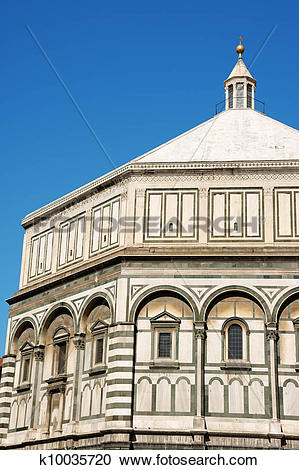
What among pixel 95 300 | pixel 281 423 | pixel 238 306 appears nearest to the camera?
pixel 281 423

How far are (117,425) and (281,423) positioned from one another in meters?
5.75

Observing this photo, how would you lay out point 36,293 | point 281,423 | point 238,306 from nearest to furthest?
point 281,423 → point 238,306 → point 36,293

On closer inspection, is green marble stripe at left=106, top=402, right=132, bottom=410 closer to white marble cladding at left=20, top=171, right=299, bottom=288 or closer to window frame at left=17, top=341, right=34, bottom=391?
white marble cladding at left=20, top=171, right=299, bottom=288

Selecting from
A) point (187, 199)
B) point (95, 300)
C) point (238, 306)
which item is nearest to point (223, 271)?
point (238, 306)

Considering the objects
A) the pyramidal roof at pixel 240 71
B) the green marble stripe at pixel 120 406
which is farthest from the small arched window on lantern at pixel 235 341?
the pyramidal roof at pixel 240 71

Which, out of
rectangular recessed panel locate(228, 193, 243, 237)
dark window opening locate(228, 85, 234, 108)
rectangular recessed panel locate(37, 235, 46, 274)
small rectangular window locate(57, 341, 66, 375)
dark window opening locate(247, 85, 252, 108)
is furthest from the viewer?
dark window opening locate(228, 85, 234, 108)

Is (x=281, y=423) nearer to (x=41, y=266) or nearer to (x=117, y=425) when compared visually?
(x=117, y=425)

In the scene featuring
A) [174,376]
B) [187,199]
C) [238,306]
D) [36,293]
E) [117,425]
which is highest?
[187,199]

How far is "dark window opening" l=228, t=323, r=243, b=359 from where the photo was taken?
27578 mm

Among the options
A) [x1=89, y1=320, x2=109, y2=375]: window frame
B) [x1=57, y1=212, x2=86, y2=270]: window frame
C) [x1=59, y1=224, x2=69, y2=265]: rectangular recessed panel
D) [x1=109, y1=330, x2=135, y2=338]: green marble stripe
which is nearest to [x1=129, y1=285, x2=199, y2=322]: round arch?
[x1=109, y1=330, x2=135, y2=338]: green marble stripe

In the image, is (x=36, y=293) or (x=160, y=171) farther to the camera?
(x=36, y=293)

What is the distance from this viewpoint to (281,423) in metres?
26.3

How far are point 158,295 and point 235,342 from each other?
3.38 m

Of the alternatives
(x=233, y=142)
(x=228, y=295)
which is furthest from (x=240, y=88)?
(x=228, y=295)
